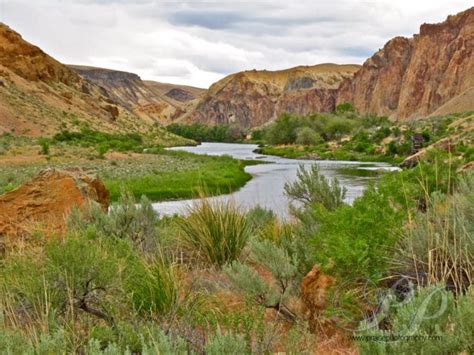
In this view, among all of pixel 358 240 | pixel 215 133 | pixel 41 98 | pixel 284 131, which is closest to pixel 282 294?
pixel 358 240

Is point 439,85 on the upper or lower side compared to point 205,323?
upper

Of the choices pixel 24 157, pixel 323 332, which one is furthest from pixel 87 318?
pixel 24 157

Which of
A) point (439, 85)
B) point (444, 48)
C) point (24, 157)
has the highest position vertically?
point (444, 48)

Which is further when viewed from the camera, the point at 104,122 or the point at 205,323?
the point at 104,122

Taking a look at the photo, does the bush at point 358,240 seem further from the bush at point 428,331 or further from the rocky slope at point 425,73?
the rocky slope at point 425,73

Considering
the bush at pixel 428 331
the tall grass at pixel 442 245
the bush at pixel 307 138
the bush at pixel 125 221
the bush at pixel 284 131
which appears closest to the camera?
the bush at pixel 428 331

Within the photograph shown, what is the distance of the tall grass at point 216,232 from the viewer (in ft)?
23.1

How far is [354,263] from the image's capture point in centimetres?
459

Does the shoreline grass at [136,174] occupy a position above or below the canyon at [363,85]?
below

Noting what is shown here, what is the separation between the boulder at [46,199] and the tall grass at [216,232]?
2.10 metres

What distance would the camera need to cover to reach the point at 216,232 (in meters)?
7.15

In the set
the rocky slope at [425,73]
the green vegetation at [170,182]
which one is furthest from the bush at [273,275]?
the rocky slope at [425,73]

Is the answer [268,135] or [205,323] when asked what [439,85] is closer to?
[268,135]

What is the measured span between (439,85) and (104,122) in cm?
7093
